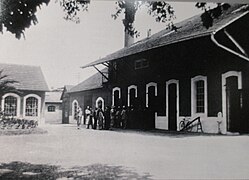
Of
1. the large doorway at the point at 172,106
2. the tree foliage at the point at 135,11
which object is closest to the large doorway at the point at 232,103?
the large doorway at the point at 172,106

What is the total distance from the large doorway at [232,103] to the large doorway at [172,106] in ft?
1.20

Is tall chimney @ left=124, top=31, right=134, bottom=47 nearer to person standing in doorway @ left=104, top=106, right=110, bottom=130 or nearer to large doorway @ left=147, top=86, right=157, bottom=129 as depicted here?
large doorway @ left=147, top=86, right=157, bottom=129

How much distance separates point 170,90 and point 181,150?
0.44m

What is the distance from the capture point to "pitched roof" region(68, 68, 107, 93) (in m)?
2.39

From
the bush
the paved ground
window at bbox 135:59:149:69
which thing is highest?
window at bbox 135:59:149:69

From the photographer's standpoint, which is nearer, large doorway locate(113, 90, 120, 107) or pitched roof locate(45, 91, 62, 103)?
pitched roof locate(45, 91, 62, 103)

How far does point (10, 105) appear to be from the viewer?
2232 mm

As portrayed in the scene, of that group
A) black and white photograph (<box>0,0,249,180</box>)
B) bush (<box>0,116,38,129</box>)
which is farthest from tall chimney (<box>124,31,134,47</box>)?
bush (<box>0,116,38,129</box>)

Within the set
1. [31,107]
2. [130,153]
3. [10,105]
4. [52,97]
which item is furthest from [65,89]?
[130,153]

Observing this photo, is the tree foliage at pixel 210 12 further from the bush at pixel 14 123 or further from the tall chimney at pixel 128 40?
the bush at pixel 14 123

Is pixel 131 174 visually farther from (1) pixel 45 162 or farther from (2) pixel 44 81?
(2) pixel 44 81

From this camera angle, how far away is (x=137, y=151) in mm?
2297

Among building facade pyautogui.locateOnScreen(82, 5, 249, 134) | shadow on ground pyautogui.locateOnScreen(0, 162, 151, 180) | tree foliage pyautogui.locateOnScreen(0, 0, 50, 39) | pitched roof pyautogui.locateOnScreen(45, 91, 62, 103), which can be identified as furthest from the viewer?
building facade pyautogui.locateOnScreen(82, 5, 249, 134)

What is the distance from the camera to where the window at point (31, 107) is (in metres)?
2.26
